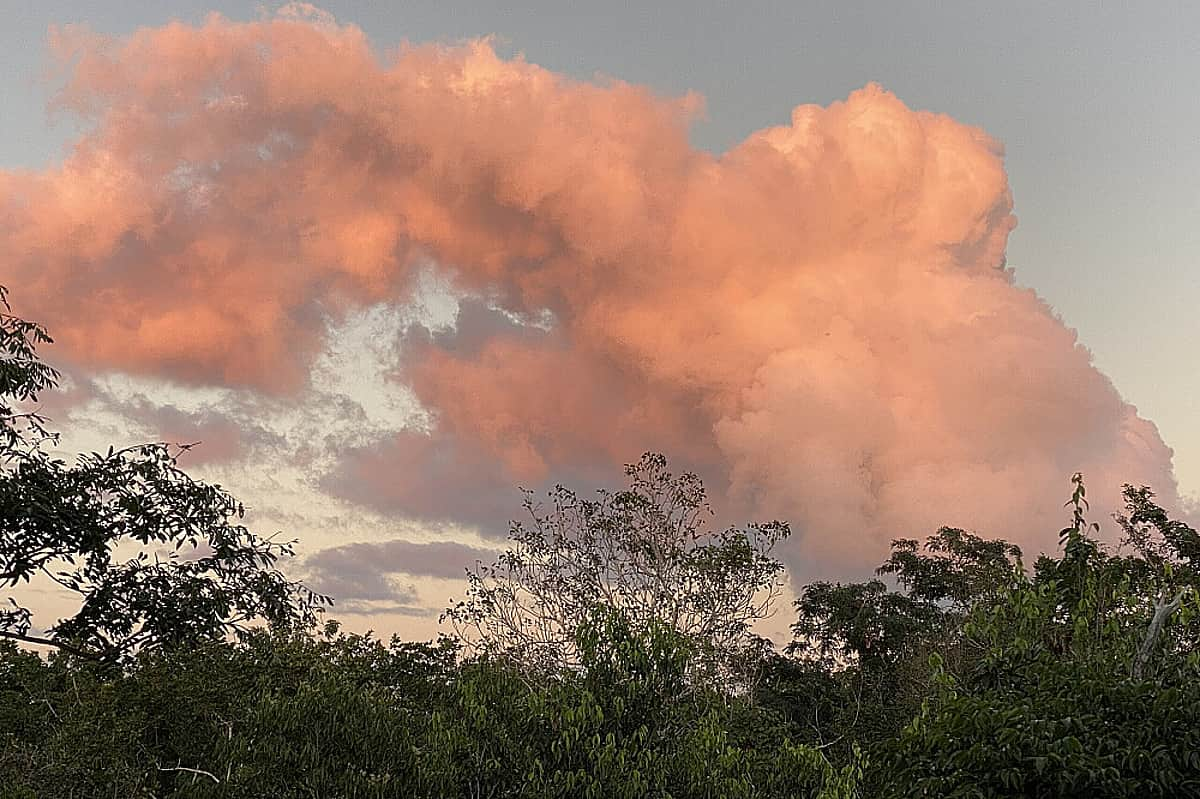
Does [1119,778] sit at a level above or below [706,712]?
below

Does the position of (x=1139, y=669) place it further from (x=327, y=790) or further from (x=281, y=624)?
(x=281, y=624)

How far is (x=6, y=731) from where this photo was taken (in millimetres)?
12453

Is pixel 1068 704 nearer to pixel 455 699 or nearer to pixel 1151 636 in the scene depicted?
pixel 1151 636

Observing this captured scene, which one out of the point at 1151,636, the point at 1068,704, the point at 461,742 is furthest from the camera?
the point at 461,742

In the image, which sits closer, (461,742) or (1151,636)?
(1151,636)

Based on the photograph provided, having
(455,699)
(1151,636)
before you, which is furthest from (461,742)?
(1151,636)

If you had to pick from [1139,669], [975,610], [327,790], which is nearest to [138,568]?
[327,790]

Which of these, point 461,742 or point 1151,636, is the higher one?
point 1151,636

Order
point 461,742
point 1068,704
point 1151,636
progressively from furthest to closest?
point 461,742, point 1151,636, point 1068,704

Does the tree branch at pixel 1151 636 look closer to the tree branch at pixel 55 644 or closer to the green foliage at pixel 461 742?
the green foliage at pixel 461 742

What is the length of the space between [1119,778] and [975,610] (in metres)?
2.53

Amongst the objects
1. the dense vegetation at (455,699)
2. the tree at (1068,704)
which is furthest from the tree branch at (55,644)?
the tree at (1068,704)

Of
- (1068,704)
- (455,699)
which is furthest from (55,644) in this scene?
(1068,704)

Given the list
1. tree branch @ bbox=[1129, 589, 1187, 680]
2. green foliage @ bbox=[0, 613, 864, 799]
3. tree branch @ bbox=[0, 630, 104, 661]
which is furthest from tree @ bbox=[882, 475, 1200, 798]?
tree branch @ bbox=[0, 630, 104, 661]
